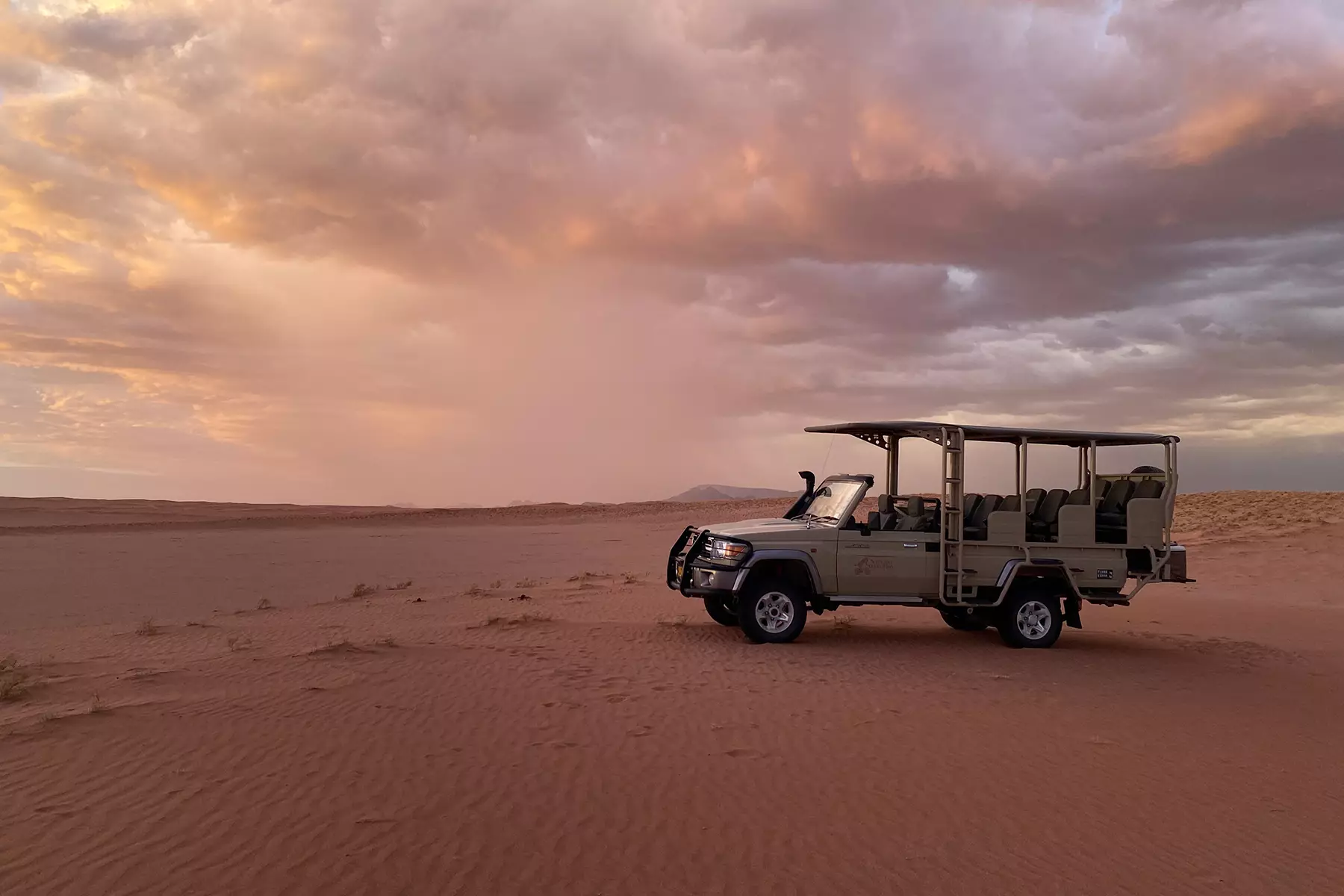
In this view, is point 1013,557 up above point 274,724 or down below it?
above

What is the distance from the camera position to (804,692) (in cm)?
990

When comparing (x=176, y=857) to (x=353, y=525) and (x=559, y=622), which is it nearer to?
(x=559, y=622)

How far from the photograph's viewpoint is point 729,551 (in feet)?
40.4

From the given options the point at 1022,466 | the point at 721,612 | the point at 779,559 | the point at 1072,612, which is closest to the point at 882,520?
the point at 779,559

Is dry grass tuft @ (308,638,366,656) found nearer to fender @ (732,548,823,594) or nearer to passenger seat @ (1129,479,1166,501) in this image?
fender @ (732,548,823,594)

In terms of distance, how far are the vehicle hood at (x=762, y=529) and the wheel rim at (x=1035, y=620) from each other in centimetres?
331

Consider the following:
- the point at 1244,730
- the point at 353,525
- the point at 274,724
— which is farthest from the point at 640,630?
the point at 353,525

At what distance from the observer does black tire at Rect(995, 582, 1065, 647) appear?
43.1 feet

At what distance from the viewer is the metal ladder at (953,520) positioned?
1255 cm

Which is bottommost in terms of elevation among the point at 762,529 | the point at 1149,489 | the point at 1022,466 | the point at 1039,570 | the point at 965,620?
the point at 965,620

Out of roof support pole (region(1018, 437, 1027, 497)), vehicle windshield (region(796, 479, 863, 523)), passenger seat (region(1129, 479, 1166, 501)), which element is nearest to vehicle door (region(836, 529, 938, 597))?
vehicle windshield (region(796, 479, 863, 523))

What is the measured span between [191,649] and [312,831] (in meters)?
7.92

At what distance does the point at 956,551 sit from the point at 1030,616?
1746 millimetres

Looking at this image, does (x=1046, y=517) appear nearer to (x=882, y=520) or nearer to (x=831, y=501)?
(x=882, y=520)
